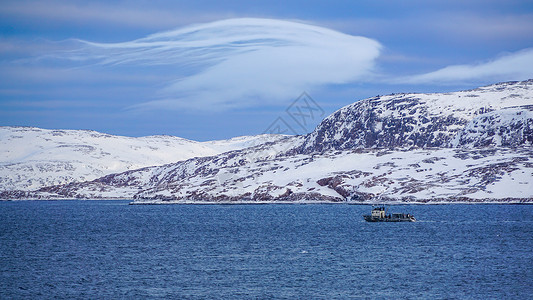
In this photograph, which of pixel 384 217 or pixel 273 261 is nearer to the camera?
pixel 273 261

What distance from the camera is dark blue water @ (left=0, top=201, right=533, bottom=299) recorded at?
71000mm

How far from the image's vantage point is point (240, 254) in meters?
101

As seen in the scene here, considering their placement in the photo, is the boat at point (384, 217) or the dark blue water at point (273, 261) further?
the boat at point (384, 217)

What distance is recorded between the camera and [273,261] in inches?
3642

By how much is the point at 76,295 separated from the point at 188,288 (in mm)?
11854

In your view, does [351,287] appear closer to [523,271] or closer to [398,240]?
[523,271]

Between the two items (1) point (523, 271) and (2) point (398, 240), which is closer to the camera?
(1) point (523, 271)

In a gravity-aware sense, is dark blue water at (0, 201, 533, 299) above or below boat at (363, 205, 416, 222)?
below

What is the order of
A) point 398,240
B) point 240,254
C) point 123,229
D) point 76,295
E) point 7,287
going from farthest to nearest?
point 123,229, point 398,240, point 240,254, point 7,287, point 76,295

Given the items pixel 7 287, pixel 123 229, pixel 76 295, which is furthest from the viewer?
pixel 123 229

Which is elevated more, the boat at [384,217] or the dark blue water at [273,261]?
the boat at [384,217]

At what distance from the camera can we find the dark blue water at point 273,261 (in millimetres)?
71000

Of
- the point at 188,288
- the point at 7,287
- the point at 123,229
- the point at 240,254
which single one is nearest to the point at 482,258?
the point at 240,254

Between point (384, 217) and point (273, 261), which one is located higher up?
point (384, 217)
